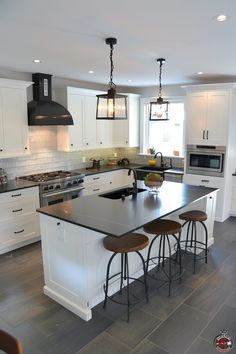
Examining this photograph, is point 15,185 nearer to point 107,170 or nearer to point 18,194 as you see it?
point 18,194

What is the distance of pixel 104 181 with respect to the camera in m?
5.84

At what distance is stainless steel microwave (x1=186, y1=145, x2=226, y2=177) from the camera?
526cm

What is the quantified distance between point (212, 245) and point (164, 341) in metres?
2.24

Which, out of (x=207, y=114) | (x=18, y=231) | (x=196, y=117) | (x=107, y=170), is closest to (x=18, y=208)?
(x=18, y=231)

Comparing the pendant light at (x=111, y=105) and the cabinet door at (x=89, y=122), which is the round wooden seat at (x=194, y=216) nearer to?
the pendant light at (x=111, y=105)

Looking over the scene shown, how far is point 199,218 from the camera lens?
3.61m

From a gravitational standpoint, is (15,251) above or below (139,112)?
below

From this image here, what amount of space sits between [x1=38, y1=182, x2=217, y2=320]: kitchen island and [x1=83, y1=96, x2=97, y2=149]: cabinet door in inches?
102

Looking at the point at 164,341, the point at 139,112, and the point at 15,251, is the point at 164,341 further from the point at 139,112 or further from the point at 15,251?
the point at 139,112

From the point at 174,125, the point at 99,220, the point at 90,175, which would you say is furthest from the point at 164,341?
the point at 174,125

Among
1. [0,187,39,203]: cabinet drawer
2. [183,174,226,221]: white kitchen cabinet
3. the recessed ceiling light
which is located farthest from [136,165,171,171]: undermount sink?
the recessed ceiling light

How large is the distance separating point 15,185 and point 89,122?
206 centimetres

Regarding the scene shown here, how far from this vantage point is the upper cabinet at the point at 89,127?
5.29 metres

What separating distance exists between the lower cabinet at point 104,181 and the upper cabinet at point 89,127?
613 millimetres
